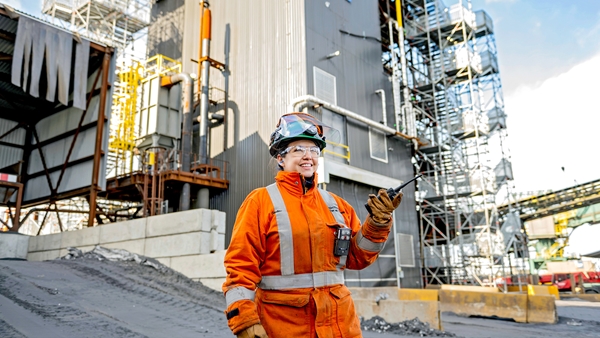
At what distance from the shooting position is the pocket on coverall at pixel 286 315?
2555mm

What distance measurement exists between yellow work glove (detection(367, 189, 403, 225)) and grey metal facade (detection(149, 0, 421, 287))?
43.8 ft

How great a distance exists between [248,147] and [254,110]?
60.4 inches

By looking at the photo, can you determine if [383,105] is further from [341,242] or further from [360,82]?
[341,242]

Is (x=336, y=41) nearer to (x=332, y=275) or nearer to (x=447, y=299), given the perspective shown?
(x=447, y=299)

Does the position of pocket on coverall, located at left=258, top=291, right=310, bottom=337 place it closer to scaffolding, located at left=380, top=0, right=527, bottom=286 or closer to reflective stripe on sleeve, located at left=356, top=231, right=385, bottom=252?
reflective stripe on sleeve, located at left=356, top=231, right=385, bottom=252

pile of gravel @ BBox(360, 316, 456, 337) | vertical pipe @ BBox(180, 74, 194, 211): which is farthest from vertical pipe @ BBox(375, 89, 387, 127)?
pile of gravel @ BBox(360, 316, 456, 337)

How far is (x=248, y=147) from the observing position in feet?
58.0

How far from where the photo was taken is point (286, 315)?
259 cm

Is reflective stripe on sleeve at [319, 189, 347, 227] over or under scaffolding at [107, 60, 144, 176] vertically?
under

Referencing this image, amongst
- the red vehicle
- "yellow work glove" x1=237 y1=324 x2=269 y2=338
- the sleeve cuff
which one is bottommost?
the red vehicle

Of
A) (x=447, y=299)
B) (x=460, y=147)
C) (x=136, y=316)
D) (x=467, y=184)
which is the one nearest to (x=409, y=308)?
(x=447, y=299)

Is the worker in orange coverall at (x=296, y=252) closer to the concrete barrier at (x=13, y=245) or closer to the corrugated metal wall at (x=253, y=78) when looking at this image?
the corrugated metal wall at (x=253, y=78)

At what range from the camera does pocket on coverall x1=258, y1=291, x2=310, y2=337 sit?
2.55 meters

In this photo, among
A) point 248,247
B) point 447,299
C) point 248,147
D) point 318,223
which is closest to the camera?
point 248,247
